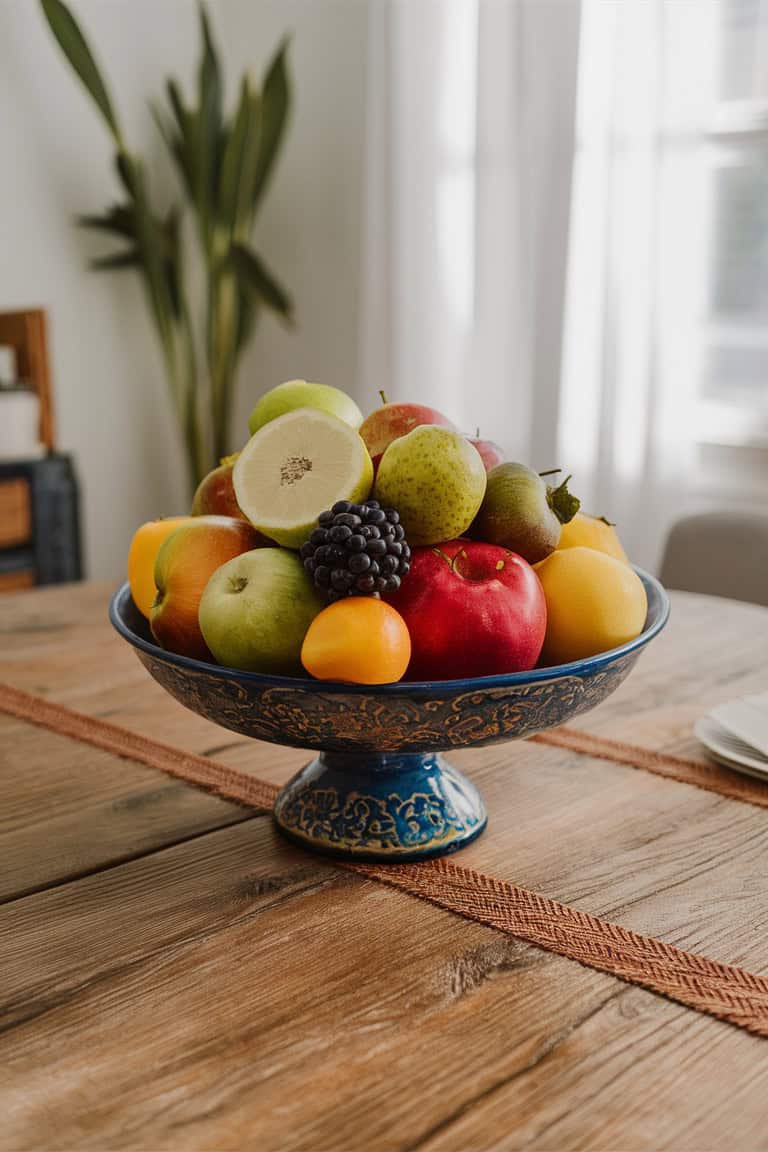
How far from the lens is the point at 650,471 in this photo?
2582 mm

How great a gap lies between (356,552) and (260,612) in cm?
7

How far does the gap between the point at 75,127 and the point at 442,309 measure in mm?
1175

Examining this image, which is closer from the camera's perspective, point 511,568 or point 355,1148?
point 355,1148

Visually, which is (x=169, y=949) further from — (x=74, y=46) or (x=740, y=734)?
(x=74, y=46)

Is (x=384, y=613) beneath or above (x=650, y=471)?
above

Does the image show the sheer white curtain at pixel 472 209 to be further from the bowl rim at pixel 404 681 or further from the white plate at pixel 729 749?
the bowl rim at pixel 404 681

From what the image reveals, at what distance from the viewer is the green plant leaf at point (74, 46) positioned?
9.00ft

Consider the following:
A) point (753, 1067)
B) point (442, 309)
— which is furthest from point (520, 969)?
point (442, 309)

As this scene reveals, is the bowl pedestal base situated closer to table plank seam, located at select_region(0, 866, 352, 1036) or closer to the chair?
table plank seam, located at select_region(0, 866, 352, 1036)

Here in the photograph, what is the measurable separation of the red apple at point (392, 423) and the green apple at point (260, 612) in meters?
0.13

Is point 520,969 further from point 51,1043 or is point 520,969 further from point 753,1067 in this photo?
A: point 51,1043

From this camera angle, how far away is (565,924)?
705 millimetres

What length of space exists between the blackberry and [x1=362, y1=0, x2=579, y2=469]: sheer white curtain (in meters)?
2.11

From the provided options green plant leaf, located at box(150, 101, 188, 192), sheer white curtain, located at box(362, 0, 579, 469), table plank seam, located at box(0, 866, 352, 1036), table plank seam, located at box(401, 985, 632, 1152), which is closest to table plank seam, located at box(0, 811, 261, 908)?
table plank seam, located at box(0, 866, 352, 1036)
